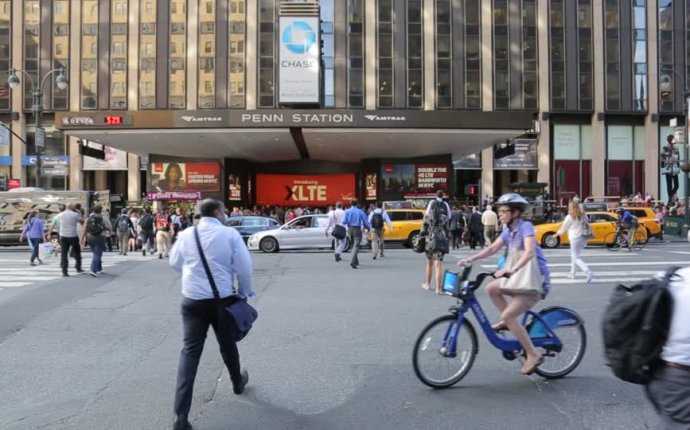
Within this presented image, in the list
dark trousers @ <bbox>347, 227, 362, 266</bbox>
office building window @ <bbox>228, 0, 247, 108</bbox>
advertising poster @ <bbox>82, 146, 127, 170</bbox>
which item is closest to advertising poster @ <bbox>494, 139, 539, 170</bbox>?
office building window @ <bbox>228, 0, 247, 108</bbox>

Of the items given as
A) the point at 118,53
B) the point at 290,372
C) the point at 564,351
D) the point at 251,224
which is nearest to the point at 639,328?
the point at 564,351

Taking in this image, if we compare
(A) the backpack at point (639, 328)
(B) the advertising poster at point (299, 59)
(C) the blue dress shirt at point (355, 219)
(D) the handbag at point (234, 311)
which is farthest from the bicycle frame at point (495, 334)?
(B) the advertising poster at point (299, 59)

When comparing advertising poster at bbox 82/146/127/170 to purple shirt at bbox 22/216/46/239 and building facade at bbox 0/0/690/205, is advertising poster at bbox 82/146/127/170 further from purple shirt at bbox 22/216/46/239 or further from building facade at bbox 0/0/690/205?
purple shirt at bbox 22/216/46/239

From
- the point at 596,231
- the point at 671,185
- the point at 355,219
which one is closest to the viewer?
the point at 355,219

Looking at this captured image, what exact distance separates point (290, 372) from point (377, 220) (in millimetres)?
11603

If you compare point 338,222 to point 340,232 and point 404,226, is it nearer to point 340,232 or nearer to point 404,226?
point 340,232

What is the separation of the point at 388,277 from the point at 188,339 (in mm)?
8609

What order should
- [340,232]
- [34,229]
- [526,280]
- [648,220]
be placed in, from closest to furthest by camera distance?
[526,280] → [340,232] → [34,229] → [648,220]

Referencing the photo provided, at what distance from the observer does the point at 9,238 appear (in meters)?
24.4

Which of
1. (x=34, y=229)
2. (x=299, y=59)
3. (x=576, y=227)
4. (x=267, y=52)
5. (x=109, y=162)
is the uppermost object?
(x=267, y=52)

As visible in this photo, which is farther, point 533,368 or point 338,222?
point 338,222

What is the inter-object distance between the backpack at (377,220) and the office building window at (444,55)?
2533 cm

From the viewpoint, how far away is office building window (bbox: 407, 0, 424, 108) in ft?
134

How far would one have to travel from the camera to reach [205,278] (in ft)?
15.0
